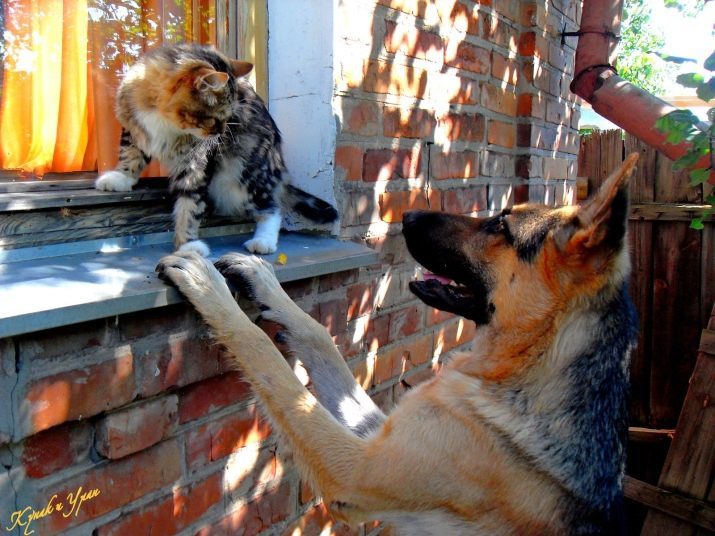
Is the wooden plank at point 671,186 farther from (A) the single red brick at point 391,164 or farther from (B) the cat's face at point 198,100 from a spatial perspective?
(B) the cat's face at point 198,100

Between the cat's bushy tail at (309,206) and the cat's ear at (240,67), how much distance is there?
1.56 feet

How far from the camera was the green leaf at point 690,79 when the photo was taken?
2772 mm

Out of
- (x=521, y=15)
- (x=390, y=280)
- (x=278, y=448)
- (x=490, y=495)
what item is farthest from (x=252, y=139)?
(x=521, y=15)

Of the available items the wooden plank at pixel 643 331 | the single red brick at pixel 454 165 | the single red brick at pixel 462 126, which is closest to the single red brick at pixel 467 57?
the single red brick at pixel 462 126

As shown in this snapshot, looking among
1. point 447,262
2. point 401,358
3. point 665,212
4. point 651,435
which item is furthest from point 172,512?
point 665,212

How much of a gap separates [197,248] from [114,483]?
0.77 m

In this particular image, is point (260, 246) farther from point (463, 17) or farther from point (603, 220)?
point (463, 17)

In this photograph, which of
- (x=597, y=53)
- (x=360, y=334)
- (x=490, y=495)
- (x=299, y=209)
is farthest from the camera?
(x=597, y=53)

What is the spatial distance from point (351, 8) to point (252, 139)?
0.68 meters

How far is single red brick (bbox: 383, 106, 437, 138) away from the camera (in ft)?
9.28

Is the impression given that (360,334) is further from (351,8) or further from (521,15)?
(521,15)

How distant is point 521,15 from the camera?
3.80 metres

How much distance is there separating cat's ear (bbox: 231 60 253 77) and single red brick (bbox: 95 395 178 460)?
126 centimetres

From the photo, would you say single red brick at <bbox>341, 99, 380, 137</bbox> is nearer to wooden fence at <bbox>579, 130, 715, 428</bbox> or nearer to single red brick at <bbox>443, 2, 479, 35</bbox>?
single red brick at <bbox>443, 2, 479, 35</bbox>
